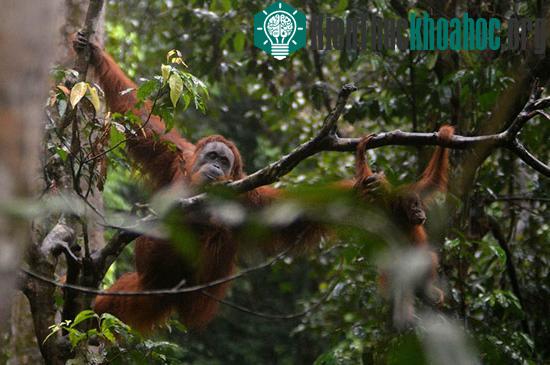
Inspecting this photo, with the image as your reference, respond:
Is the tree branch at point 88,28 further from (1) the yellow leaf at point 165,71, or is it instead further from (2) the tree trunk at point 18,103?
(2) the tree trunk at point 18,103

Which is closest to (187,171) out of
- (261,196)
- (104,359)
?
(261,196)

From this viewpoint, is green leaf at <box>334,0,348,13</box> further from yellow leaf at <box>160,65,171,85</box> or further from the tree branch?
yellow leaf at <box>160,65,171,85</box>

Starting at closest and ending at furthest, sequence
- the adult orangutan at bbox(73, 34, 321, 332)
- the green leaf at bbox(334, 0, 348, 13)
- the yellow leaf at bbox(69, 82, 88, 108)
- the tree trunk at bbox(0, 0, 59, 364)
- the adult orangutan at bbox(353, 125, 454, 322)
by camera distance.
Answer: the tree trunk at bbox(0, 0, 59, 364) < the adult orangutan at bbox(353, 125, 454, 322) < the yellow leaf at bbox(69, 82, 88, 108) < the adult orangutan at bbox(73, 34, 321, 332) < the green leaf at bbox(334, 0, 348, 13)

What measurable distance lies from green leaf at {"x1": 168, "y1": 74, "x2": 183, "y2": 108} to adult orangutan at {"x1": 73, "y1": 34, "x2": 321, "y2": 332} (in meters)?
1.13

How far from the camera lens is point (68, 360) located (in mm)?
3197

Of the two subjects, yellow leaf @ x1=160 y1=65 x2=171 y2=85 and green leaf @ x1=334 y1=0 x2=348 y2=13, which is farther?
green leaf @ x1=334 y1=0 x2=348 y2=13

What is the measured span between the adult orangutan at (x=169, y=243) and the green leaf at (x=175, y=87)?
44.6 inches

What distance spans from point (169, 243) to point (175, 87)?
1.36 metres

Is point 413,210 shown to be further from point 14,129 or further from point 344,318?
point 344,318

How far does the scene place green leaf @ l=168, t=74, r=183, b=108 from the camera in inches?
129

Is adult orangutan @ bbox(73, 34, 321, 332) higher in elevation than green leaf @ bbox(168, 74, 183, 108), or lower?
lower

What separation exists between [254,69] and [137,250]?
247 cm

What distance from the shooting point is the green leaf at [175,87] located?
3268 millimetres

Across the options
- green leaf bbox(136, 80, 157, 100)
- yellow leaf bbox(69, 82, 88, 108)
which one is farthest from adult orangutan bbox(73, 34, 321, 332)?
yellow leaf bbox(69, 82, 88, 108)
